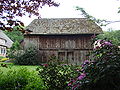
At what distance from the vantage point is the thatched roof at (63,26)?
747 inches

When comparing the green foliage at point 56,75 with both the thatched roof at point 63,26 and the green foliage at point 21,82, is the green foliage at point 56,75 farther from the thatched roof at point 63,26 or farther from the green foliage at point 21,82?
the thatched roof at point 63,26

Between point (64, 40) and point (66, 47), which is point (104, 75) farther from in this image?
point (64, 40)

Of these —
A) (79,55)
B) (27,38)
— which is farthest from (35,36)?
(79,55)

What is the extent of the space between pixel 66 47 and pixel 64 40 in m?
0.99

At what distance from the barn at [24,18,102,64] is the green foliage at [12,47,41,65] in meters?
1.11

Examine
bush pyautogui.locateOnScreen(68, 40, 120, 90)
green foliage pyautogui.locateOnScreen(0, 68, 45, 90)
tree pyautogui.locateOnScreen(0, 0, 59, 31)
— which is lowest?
green foliage pyautogui.locateOnScreen(0, 68, 45, 90)

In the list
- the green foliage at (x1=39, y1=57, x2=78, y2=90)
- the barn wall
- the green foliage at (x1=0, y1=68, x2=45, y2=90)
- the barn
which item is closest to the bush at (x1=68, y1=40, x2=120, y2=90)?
the green foliage at (x1=39, y1=57, x2=78, y2=90)

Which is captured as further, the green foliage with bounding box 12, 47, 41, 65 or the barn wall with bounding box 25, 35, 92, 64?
the barn wall with bounding box 25, 35, 92, 64

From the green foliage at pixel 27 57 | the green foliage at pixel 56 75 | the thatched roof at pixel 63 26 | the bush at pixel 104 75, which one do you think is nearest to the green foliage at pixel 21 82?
the green foliage at pixel 56 75

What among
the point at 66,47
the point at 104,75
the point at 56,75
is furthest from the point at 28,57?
the point at 104,75

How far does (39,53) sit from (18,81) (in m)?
15.5

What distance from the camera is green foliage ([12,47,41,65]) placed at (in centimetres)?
1834

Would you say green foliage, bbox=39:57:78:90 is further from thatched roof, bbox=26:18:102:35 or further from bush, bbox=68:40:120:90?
thatched roof, bbox=26:18:102:35

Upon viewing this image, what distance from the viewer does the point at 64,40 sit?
1945cm
